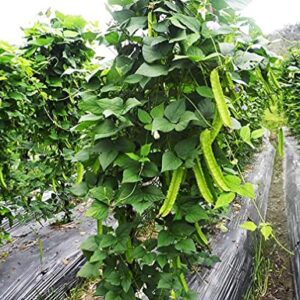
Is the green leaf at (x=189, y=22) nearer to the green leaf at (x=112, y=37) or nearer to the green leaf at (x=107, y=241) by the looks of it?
the green leaf at (x=112, y=37)

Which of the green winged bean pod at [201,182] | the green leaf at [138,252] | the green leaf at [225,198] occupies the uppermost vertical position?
the green winged bean pod at [201,182]

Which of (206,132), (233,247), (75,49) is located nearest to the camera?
(206,132)

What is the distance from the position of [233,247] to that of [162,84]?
143 centimetres

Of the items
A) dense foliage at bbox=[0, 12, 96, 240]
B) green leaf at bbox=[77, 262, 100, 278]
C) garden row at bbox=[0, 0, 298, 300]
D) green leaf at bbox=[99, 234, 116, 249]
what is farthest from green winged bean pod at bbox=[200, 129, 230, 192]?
dense foliage at bbox=[0, 12, 96, 240]

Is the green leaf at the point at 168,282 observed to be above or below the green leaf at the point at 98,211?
below

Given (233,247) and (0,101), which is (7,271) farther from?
(233,247)

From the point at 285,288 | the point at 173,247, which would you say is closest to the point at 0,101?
the point at 173,247

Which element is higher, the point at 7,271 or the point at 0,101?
the point at 0,101

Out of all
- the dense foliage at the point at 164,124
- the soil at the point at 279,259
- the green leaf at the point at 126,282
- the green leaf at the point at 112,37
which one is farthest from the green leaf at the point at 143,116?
the soil at the point at 279,259

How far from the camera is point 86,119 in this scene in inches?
36.8

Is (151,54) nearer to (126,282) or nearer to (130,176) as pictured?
(130,176)

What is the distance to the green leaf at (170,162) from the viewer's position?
872 mm

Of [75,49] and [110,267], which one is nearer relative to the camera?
[110,267]

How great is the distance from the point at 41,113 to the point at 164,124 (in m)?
1.63
